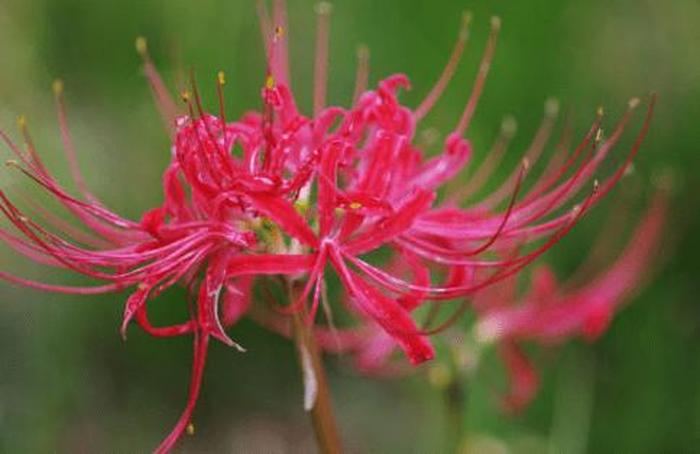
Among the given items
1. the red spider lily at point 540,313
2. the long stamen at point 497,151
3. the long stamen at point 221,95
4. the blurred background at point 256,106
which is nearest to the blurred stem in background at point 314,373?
the long stamen at point 221,95

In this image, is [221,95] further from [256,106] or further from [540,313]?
[256,106]

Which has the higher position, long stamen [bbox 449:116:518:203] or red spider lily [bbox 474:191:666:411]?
long stamen [bbox 449:116:518:203]

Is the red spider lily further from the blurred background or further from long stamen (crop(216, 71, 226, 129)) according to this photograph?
long stamen (crop(216, 71, 226, 129))

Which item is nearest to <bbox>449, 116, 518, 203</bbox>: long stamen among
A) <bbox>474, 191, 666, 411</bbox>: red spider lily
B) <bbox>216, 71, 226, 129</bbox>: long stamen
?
<bbox>474, 191, 666, 411</bbox>: red spider lily

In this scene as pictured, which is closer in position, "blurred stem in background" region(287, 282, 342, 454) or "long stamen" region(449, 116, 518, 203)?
"blurred stem in background" region(287, 282, 342, 454)

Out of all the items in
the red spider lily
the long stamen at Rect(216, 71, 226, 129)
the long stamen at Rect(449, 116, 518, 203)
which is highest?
the long stamen at Rect(216, 71, 226, 129)

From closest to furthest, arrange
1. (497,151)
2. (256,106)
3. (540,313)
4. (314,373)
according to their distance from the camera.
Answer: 1. (314,373)
2. (540,313)
3. (497,151)
4. (256,106)

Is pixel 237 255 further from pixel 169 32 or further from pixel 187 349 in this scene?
pixel 169 32

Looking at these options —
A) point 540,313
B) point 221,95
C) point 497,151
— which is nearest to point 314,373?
point 221,95
